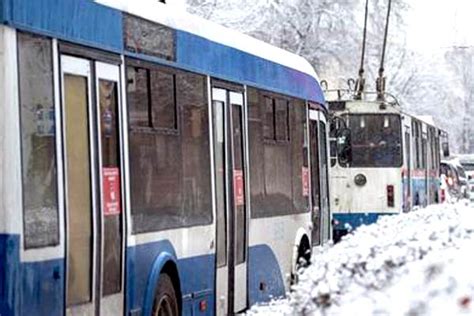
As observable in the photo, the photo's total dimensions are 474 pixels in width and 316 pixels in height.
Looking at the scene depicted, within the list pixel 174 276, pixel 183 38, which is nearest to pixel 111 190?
pixel 174 276

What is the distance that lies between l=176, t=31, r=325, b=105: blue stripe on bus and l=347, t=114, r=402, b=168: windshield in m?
10.3

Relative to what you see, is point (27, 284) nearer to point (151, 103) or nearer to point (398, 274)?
point (398, 274)

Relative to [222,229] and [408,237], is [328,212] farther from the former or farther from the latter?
[408,237]

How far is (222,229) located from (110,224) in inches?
147

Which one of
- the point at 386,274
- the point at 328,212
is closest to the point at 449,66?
the point at 328,212

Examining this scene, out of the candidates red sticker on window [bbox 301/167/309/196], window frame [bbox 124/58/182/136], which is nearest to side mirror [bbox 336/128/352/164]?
red sticker on window [bbox 301/167/309/196]

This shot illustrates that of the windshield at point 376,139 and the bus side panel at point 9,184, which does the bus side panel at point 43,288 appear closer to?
the bus side panel at point 9,184

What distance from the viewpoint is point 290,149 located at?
57.0 feet

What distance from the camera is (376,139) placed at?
30.2 meters

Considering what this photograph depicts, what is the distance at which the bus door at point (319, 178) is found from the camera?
18.9 m

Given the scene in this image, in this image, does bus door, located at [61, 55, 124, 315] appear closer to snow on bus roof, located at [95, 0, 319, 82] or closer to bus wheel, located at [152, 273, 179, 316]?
snow on bus roof, located at [95, 0, 319, 82]

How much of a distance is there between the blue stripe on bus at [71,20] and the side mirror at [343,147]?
34.0ft

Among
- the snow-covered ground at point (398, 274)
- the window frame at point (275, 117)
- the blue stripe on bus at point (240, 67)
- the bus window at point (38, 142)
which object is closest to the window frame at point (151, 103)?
the blue stripe on bus at point (240, 67)

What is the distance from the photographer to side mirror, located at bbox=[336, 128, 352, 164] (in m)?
21.0
